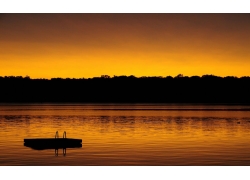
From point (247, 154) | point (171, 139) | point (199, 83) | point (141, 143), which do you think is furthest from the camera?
point (199, 83)

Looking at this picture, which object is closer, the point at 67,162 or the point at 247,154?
the point at 67,162

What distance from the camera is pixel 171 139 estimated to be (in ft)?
184

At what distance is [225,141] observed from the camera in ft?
176

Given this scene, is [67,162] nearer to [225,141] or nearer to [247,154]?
[247,154]
